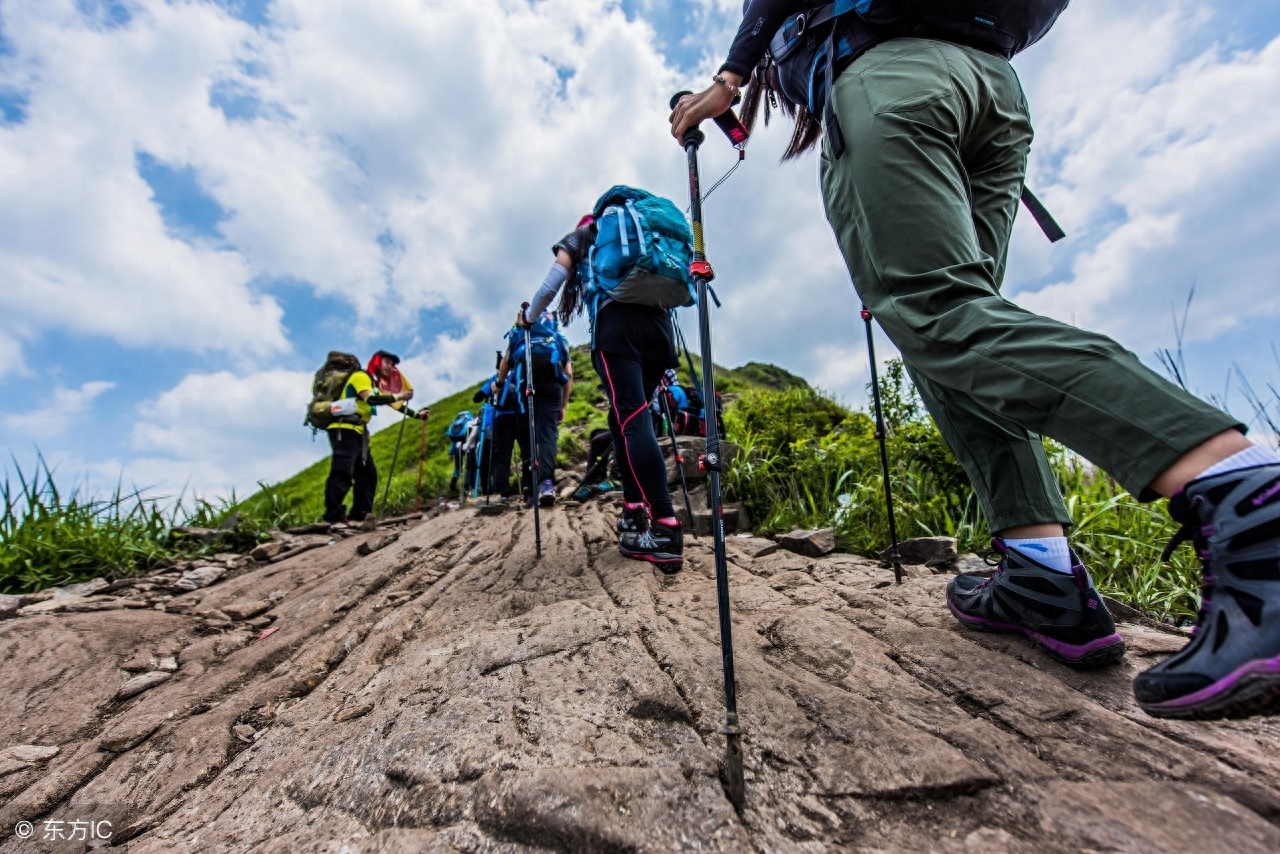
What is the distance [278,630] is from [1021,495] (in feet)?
11.3

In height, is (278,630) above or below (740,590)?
below

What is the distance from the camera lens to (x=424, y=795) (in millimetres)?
1247

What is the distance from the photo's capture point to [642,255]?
3.13m

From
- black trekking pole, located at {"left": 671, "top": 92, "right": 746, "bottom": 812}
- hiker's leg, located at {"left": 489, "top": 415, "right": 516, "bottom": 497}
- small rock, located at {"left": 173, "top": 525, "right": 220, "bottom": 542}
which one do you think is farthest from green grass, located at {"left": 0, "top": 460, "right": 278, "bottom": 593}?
black trekking pole, located at {"left": 671, "top": 92, "right": 746, "bottom": 812}

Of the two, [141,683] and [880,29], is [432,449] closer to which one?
[141,683]

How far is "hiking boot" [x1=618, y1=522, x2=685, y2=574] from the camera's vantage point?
306 centimetres

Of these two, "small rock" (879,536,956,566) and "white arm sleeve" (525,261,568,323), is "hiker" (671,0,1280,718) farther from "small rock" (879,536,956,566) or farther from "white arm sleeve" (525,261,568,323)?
"white arm sleeve" (525,261,568,323)

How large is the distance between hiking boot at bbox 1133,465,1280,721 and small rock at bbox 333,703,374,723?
1952 millimetres

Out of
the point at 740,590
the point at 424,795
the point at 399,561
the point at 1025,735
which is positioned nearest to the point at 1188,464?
the point at 1025,735

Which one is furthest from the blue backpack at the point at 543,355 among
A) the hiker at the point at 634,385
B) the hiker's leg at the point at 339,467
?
the hiker at the point at 634,385

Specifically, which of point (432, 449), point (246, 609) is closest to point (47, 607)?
point (246, 609)

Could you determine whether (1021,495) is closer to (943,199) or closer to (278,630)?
(943,199)

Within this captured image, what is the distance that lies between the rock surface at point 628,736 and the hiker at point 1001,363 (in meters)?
0.26

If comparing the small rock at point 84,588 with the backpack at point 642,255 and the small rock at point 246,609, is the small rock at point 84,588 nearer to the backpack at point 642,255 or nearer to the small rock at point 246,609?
the small rock at point 246,609
